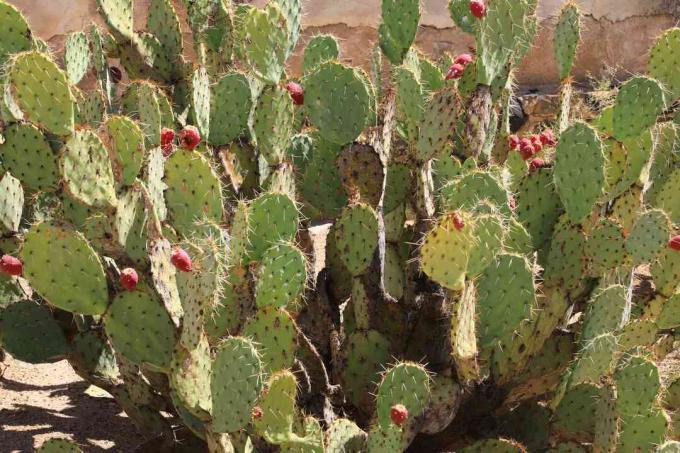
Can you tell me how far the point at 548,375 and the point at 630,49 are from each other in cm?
511

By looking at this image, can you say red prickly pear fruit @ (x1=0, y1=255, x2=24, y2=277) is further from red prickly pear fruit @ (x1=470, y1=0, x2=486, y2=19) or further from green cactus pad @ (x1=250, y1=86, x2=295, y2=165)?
red prickly pear fruit @ (x1=470, y1=0, x2=486, y2=19)

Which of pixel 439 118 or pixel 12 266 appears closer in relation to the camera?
pixel 12 266

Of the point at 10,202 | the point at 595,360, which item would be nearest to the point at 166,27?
the point at 10,202

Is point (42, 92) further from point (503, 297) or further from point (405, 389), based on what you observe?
point (503, 297)

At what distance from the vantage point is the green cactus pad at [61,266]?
8.15 ft

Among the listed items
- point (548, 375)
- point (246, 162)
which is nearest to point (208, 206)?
point (246, 162)

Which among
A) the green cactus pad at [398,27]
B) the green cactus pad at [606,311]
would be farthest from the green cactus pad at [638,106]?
the green cactus pad at [398,27]

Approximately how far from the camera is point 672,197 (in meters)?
3.55

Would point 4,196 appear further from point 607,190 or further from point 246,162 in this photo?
point 607,190

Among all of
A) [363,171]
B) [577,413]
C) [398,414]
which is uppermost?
[363,171]

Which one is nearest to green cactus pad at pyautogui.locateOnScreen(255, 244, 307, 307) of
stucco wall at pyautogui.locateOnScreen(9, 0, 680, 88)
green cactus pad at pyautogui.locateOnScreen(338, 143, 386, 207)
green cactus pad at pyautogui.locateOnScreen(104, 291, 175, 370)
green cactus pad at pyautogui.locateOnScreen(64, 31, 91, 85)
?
green cactus pad at pyautogui.locateOnScreen(104, 291, 175, 370)

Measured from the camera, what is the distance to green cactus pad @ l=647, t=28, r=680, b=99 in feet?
11.9

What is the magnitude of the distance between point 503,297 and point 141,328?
931mm

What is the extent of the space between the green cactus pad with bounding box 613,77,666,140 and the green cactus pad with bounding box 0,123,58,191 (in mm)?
1737
